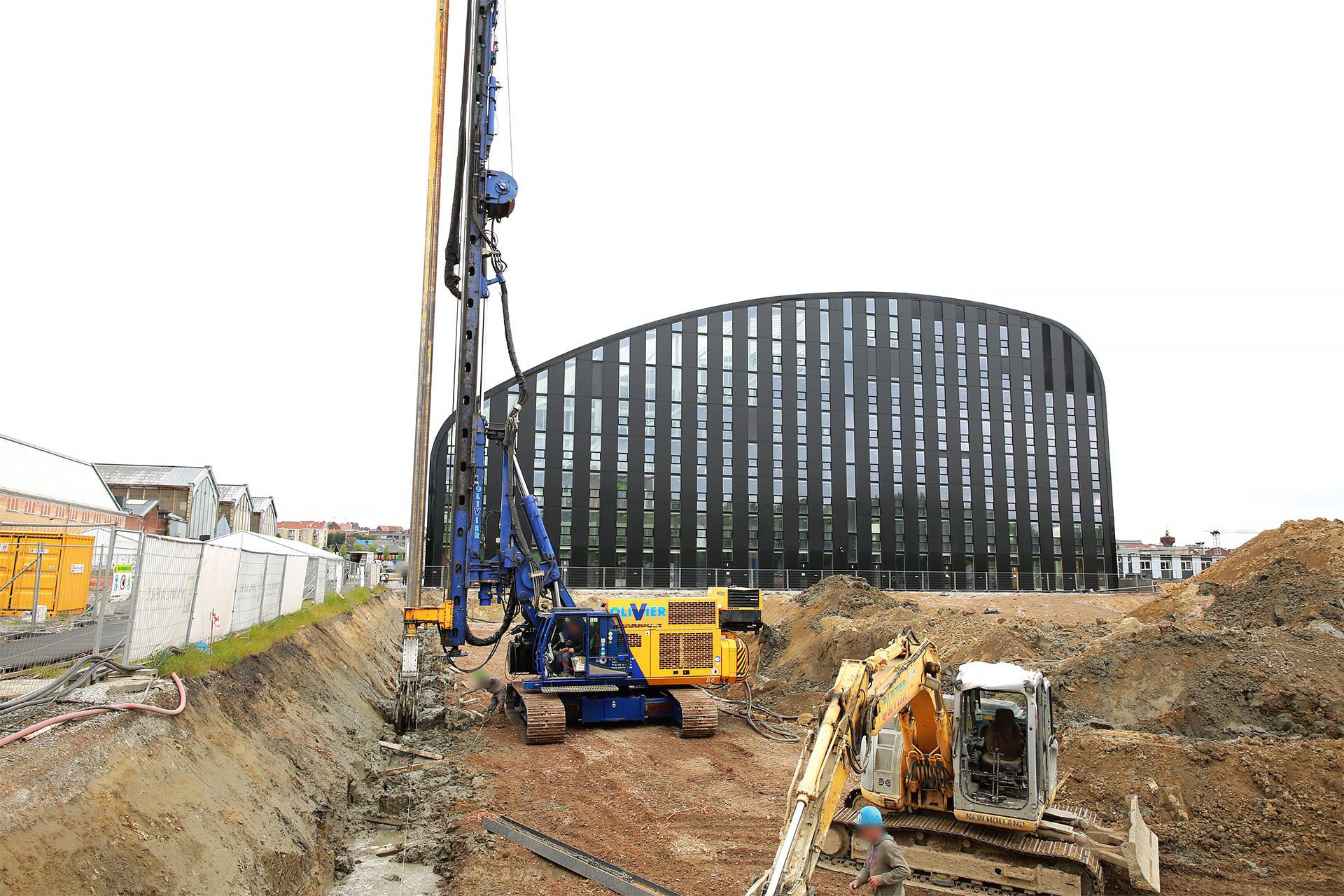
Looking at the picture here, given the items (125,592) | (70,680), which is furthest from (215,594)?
(70,680)

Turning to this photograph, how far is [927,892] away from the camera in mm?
8289

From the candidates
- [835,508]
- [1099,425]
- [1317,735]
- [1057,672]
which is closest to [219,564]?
[1057,672]

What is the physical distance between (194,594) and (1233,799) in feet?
45.8

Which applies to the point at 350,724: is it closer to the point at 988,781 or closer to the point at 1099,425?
the point at 988,781

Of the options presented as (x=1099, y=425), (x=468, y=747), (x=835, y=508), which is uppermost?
(x=1099, y=425)

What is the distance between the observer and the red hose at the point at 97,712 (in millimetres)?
6527

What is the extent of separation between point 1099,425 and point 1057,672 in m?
48.1

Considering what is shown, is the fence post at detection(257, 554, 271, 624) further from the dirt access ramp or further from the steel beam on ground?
the steel beam on ground

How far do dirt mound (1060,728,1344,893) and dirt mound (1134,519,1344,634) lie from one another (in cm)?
825

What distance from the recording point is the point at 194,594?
1124 centimetres

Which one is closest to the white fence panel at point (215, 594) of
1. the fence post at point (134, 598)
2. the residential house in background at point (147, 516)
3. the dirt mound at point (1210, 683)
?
the fence post at point (134, 598)

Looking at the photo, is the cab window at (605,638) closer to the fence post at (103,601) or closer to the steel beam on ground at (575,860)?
the steel beam on ground at (575,860)

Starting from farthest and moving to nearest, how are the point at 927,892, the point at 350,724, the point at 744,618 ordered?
the point at 744,618 → the point at 350,724 → the point at 927,892

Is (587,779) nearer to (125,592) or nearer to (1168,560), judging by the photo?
(125,592)
